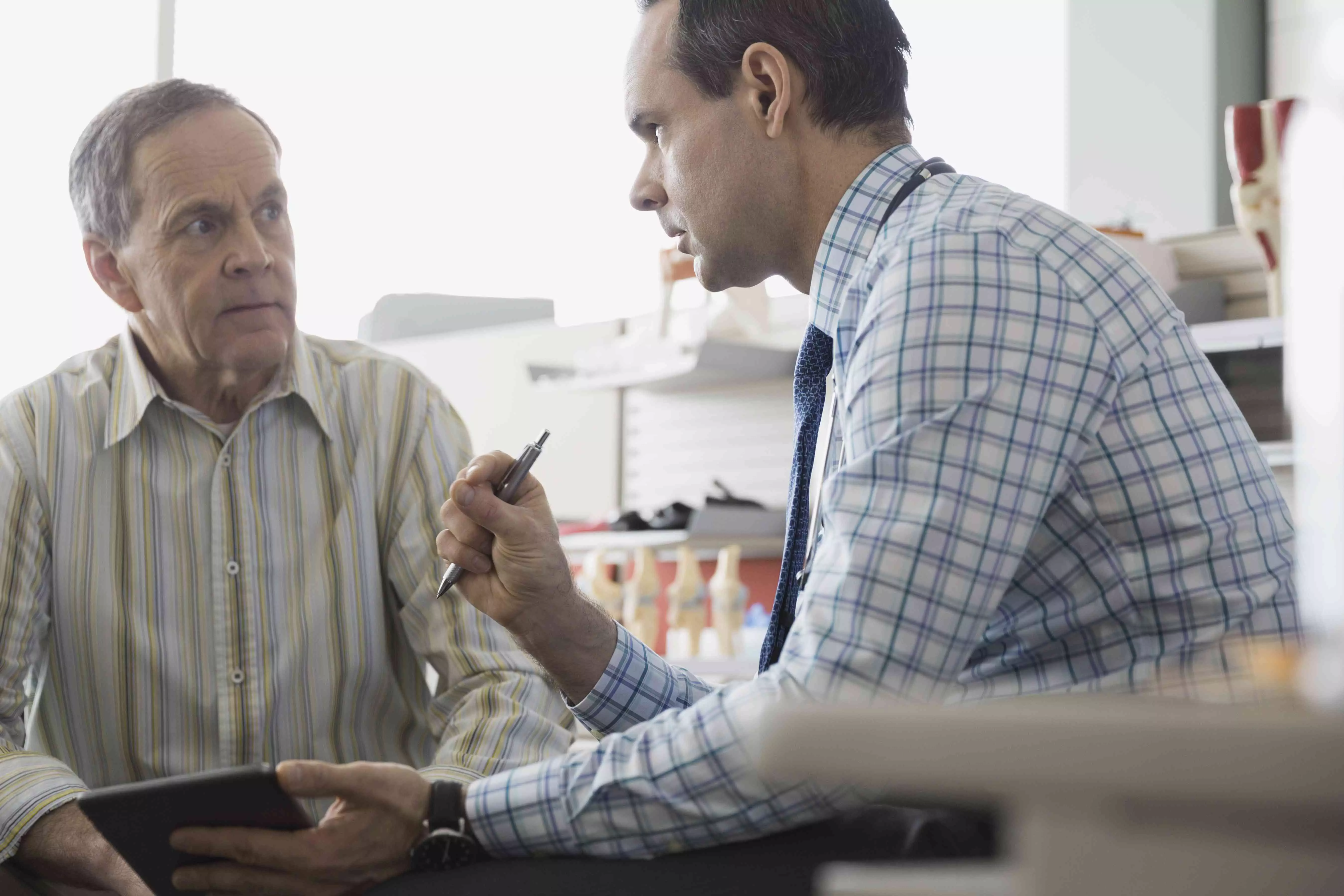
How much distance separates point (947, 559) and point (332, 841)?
48cm

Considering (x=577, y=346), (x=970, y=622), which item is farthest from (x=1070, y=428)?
(x=577, y=346)

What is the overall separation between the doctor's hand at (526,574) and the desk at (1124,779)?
3.03 feet

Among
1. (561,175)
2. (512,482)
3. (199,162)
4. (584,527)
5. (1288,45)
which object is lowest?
(584,527)

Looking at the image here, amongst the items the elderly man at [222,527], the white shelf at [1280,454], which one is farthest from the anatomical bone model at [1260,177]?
the elderly man at [222,527]

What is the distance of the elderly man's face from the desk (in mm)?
1488

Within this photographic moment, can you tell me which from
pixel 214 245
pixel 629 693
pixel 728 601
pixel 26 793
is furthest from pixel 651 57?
pixel 728 601

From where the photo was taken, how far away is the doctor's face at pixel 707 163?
4.34 feet

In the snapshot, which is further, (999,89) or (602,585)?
(999,89)

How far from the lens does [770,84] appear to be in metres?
1.31

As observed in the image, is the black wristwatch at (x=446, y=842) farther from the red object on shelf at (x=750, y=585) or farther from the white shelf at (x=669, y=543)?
the red object on shelf at (x=750, y=585)

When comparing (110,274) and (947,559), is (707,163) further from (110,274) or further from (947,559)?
(110,274)

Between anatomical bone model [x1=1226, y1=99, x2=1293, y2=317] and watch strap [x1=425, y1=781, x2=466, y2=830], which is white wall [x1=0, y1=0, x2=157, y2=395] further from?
watch strap [x1=425, y1=781, x2=466, y2=830]

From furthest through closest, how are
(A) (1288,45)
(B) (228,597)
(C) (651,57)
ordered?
1. (A) (1288,45)
2. (B) (228,597)
3. (C) (651,57)

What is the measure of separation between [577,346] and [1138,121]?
1817 millimetres
